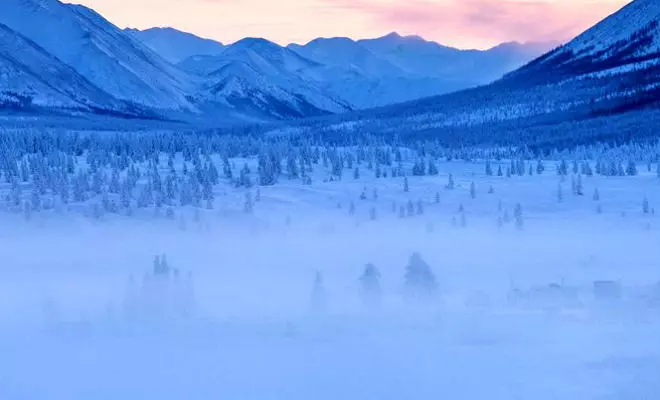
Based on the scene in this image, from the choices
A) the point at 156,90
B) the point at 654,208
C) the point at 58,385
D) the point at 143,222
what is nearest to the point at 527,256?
the point at 654,208

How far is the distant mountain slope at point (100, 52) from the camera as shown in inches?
6255

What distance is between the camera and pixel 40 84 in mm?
136750

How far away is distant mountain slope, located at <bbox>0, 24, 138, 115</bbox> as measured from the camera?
129000 millimetres

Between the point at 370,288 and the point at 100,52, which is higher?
the point at 100,52

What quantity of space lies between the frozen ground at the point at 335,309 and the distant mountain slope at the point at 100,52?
13566 centimetres

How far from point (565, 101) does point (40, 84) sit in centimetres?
8283

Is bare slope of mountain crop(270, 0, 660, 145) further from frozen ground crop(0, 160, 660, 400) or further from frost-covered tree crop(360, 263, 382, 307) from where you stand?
frost-covered tree crop(360, 263, 382, 307)

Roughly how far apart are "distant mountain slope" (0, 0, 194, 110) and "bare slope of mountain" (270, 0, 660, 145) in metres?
72.0

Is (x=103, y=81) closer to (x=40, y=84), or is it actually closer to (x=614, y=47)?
(x=40, y=84)

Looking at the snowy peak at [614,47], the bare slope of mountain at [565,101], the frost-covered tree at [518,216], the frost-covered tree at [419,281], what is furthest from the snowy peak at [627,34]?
the frost-covered tree at [419,281]

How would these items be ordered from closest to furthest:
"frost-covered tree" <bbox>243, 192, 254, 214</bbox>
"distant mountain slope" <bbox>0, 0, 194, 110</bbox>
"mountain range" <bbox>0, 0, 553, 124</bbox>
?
1. "frost-covered tree" <bbox>243, 192, 254, 214</bbox>
2. "mountain range" <bbox>0, 0, 553, 124</bbox>
3. "distant mountain slope" <bbox>0, 0, 194, 110</bbox>

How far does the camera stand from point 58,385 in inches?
364

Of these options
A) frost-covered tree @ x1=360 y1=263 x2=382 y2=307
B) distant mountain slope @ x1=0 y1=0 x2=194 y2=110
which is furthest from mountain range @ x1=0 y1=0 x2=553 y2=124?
frost-covered tree @ x1=360 y1=263 x2=382 y2=307

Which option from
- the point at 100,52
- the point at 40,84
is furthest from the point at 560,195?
the point at 100,52
